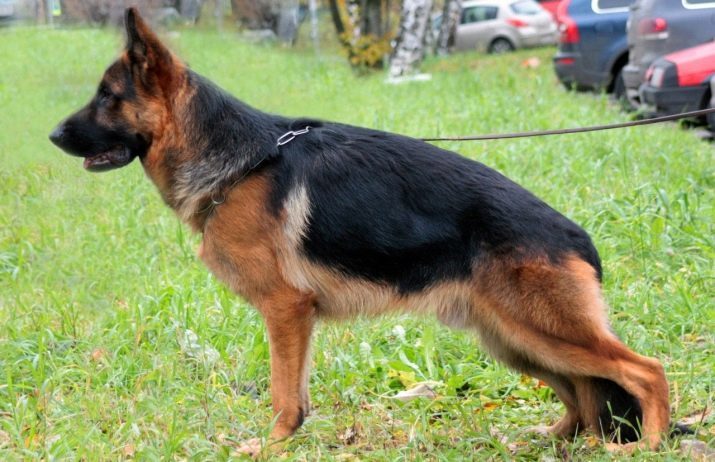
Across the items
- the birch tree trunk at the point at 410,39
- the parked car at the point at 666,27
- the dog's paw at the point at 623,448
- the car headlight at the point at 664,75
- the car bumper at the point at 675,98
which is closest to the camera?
the dog's paw at the point at 623,448

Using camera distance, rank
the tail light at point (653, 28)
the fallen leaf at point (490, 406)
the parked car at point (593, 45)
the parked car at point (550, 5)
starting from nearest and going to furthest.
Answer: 1. the fallen leaf at point (490, 406)
2. the tail light at point (653, 28)
3. the parked car at point (593, 45)
4. the parked car at point (550, 5)

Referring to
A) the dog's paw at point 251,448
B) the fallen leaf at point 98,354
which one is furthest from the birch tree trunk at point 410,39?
the dog's paw at point 251,448

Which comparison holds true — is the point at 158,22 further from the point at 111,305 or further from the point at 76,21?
the point at 111,305

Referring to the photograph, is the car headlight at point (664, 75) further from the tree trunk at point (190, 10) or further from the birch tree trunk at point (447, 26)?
the birch tree trunk at point (447, 26)

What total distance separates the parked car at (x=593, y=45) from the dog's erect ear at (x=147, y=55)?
11.9 m

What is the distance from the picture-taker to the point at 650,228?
616 cm

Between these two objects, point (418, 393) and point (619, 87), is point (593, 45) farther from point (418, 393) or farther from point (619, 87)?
point (418, 393)

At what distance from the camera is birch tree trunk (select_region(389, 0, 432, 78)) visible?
1903 centimetres

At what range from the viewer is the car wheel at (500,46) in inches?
1171

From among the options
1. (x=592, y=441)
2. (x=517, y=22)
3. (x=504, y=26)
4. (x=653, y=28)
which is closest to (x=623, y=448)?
(x=592, y=441)

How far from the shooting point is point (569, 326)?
3.51 metres

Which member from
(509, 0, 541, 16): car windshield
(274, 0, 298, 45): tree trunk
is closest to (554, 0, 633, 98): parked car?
(274, 0, 298, 45): tree trunk

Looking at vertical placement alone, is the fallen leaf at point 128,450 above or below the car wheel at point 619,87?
above

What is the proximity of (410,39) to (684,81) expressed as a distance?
32.6 ft
